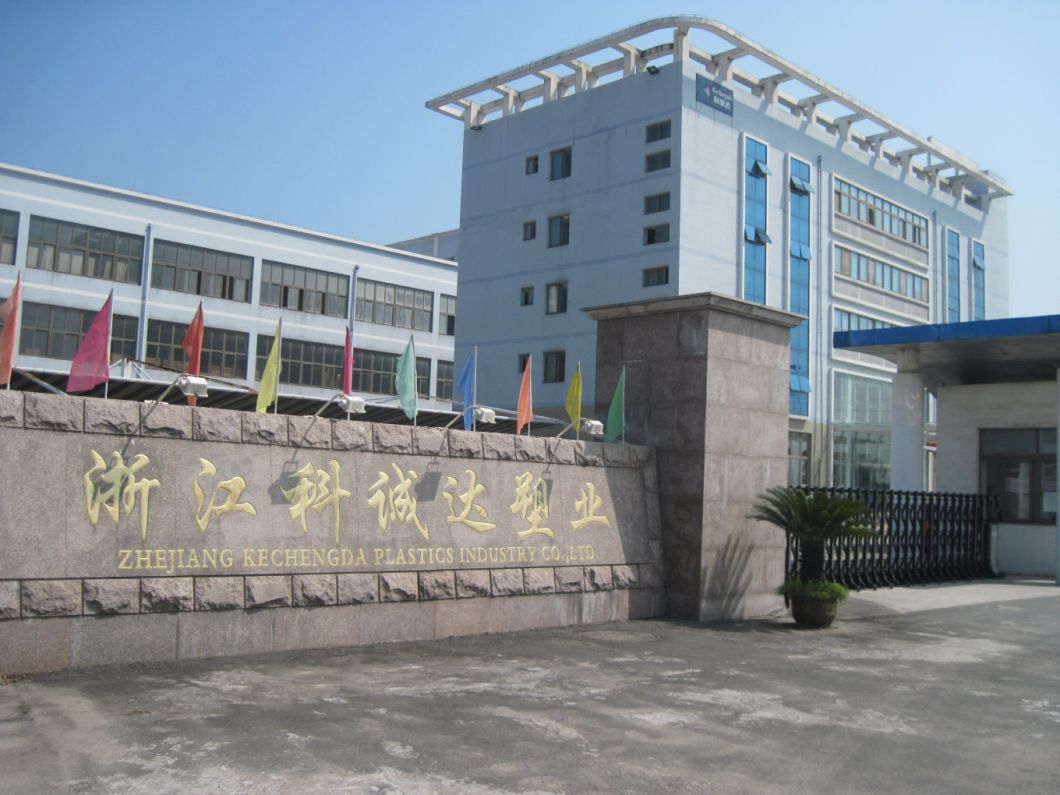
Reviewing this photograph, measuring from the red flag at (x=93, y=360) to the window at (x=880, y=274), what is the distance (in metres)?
43.0

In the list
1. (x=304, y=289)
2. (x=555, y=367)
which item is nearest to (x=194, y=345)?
(x=555, y=367)

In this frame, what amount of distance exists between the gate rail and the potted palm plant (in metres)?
1.10

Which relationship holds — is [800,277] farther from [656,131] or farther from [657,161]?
[656,131]

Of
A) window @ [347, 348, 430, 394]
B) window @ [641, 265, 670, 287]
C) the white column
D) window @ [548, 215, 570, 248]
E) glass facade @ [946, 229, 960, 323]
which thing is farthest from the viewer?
glass facade @ [946, 229, 960, 323]

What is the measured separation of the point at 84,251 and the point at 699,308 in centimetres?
3233

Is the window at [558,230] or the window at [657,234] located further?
the window at [558,230]

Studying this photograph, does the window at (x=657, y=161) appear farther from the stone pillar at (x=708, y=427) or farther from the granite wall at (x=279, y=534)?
the granite wall at (x=279, y=534)

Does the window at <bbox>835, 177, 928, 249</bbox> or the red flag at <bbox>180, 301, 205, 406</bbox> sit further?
the window at <bbox>835, 177, 928, 249</bbox>

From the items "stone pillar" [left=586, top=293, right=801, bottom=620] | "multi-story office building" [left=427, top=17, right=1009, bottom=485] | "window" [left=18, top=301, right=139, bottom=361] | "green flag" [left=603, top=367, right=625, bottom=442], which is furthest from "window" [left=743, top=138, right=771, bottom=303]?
"green flag" [left=603, top=367, right=625, bottom=442]

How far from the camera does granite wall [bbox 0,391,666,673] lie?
26.7ft

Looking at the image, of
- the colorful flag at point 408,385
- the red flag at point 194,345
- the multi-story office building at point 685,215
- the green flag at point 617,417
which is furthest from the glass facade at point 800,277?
the red flag at point 194,345

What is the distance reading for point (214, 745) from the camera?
6195 mm

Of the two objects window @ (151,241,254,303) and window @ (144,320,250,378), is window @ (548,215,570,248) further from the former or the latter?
window @ (144,320,250,378)

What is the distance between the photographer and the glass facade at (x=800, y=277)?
44.7 meters
